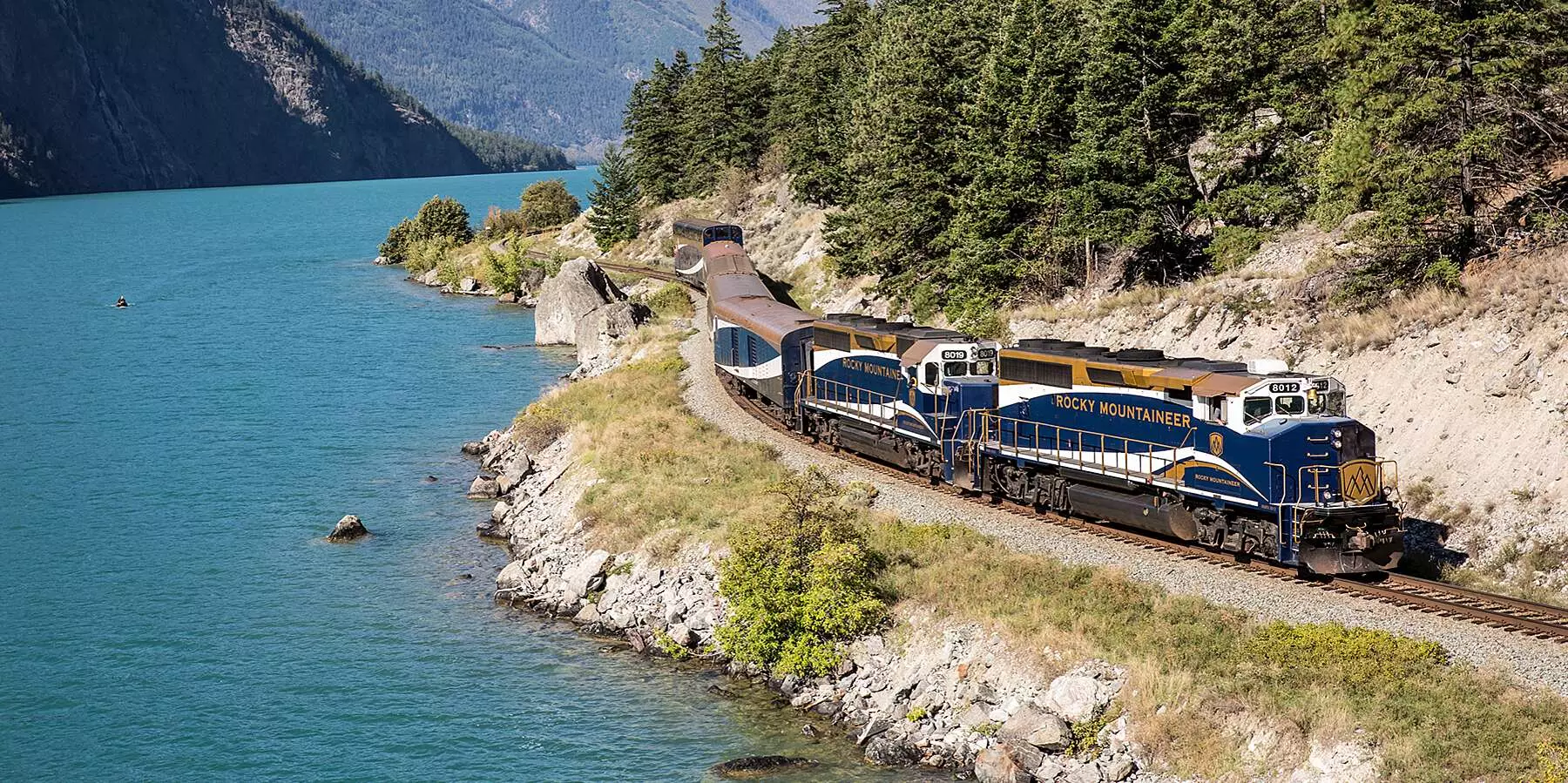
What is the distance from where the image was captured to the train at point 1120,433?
29297 millimetres

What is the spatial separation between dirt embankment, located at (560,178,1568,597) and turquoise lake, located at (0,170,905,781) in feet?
52.2

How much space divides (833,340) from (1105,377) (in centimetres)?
1410

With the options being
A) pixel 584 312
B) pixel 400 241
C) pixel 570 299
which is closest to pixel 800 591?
pixel 584 312

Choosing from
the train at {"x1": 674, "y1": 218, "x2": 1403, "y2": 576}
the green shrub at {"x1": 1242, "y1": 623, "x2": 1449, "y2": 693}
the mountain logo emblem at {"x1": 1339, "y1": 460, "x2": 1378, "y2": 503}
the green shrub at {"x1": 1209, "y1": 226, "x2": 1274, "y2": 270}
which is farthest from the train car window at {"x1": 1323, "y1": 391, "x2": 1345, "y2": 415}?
the green shrub at {"x1": 1209, "y1": 226, "x2": 1274, "y2": 270}

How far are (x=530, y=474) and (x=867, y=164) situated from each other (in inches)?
1240

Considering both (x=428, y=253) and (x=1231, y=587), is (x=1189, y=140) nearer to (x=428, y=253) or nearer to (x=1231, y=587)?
(x=1231, y=587)

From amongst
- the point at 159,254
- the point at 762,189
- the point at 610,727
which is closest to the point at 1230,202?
the point at 610,727

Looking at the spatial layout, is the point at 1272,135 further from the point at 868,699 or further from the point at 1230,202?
the point at 868,699

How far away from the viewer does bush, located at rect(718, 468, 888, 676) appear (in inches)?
1235

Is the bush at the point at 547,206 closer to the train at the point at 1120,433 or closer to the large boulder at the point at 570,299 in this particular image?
the large boulder at the point at 570,299

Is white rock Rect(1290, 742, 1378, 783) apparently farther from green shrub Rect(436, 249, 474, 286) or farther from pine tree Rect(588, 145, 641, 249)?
green shrub Rect(436, 249, 474, 286)

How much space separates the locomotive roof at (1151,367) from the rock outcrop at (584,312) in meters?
45.3

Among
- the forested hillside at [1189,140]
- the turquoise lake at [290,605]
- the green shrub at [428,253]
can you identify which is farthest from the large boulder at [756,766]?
the green shrub at [428,253]

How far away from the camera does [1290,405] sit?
30.1m
